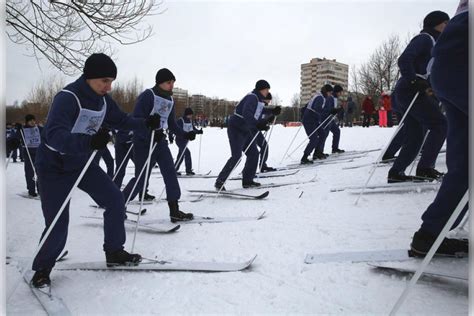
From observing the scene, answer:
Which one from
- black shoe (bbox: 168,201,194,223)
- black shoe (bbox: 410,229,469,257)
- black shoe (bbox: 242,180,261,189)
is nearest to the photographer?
black shoe (bbox: 410,229,469,257)

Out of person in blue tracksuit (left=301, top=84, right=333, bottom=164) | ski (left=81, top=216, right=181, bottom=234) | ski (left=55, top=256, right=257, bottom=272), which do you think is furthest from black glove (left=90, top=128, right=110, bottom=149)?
person in blue tracksuit (left=301, top=84, right=333, bottom=164)

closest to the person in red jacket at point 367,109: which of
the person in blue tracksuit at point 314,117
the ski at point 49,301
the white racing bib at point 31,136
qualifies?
the person in blue tracksuit at point 314,117

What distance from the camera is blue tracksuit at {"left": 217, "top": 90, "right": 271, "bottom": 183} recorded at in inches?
251

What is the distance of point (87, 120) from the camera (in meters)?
3.04

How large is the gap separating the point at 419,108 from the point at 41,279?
16.1ft

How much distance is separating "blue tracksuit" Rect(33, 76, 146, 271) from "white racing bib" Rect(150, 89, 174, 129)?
153 centimetres

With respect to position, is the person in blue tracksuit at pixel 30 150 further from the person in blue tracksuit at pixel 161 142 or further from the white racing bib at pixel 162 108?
the white racing bib at pixel 162 108

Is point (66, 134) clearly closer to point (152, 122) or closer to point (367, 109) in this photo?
point (152, 122)

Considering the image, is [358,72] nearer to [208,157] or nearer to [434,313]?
[208,157]

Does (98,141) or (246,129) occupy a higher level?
(246,129)

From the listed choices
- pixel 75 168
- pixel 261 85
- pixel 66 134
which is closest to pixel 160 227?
pixel 75 168

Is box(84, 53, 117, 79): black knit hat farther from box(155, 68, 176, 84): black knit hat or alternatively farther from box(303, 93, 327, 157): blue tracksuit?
box(303, 93, 327, 157): blue tracksuit

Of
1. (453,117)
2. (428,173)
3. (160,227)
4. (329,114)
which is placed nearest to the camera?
(453,117)

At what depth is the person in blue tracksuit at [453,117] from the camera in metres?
2.07
